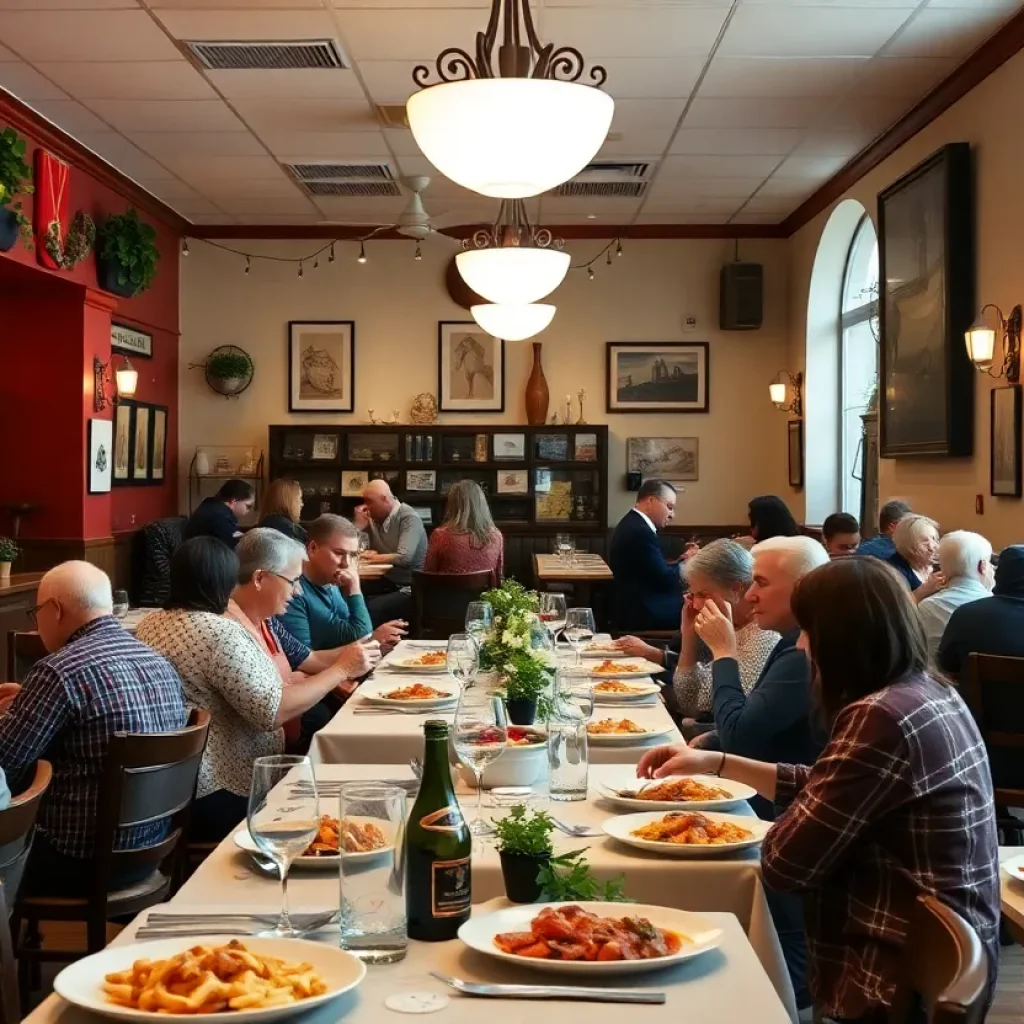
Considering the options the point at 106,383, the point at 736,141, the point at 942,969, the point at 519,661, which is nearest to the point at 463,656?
the point at 519,661

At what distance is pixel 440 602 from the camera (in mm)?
7398

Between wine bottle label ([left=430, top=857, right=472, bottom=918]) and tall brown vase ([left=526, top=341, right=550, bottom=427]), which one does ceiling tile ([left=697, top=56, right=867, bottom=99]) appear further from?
wine bottle label ([left=430, top=857, right=472, bottom=918])

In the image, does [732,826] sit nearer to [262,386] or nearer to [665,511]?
[665,511]

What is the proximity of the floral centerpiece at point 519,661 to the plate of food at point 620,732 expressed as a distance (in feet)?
0.56

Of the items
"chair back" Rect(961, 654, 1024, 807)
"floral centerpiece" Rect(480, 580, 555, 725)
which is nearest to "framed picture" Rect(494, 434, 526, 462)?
"chair back" Rect(961, 654, 1024, 807)

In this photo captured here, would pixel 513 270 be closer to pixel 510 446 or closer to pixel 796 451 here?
pixel 510 446

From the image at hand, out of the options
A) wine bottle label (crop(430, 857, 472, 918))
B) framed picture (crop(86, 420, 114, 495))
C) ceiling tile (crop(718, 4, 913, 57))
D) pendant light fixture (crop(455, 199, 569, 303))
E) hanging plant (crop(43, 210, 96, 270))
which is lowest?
wine bottle label (crop(430, 857, 472, 918))

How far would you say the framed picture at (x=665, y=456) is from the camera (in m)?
12.3

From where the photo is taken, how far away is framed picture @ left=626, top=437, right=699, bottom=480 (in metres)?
12.3

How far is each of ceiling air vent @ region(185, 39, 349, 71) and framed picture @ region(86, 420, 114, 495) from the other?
324cm

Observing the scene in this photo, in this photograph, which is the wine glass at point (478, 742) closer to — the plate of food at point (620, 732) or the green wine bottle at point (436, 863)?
the green wine bottle at point (436, 863)

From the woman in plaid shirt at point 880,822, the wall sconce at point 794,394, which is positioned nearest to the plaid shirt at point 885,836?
the woman in plaid shirt at point 880,822

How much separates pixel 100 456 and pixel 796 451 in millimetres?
5831

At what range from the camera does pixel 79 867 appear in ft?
11.1
